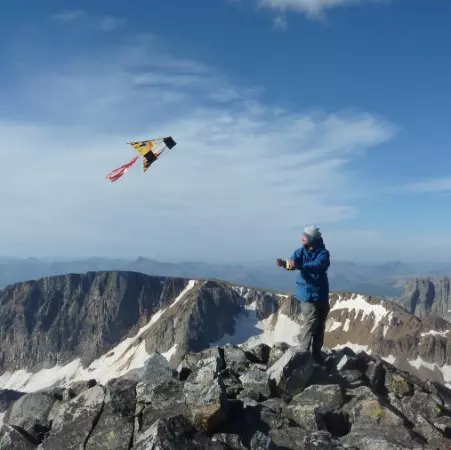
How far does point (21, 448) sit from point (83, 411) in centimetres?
175

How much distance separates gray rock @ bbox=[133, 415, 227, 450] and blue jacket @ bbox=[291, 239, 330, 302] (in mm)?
6600

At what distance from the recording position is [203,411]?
39.7 ft

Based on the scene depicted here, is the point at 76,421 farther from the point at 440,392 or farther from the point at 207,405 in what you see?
the point at 440,392

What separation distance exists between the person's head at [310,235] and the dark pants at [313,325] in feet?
7.06

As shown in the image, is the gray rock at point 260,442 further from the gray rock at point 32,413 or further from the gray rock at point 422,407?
the gray rock at point 32,413

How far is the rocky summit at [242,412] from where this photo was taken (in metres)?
11.8

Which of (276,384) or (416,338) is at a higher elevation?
(276,384)

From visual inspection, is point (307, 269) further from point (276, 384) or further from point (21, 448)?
point (21, 448)

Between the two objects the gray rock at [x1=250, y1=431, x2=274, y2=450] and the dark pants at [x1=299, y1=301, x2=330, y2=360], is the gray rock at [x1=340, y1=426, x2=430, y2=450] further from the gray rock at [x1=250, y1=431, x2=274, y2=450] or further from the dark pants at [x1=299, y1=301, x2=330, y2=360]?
the dark pants at [x1=299, y1=301, x2=330, y2=360]

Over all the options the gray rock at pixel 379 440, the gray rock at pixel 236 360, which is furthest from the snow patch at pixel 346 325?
the gray rock at pixel 379 440

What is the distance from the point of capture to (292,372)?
15.2 meters

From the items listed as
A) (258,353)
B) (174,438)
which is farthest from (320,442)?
(258,353)

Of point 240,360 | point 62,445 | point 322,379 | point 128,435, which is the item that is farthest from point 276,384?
point 62,445

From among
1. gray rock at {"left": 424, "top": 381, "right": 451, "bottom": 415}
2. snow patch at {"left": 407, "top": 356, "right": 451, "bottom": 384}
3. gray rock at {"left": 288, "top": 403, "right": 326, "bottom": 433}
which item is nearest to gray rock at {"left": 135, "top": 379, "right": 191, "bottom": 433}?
gray rock at {"left": 288, "top": 403, "right": 326, "bottom": 433}
